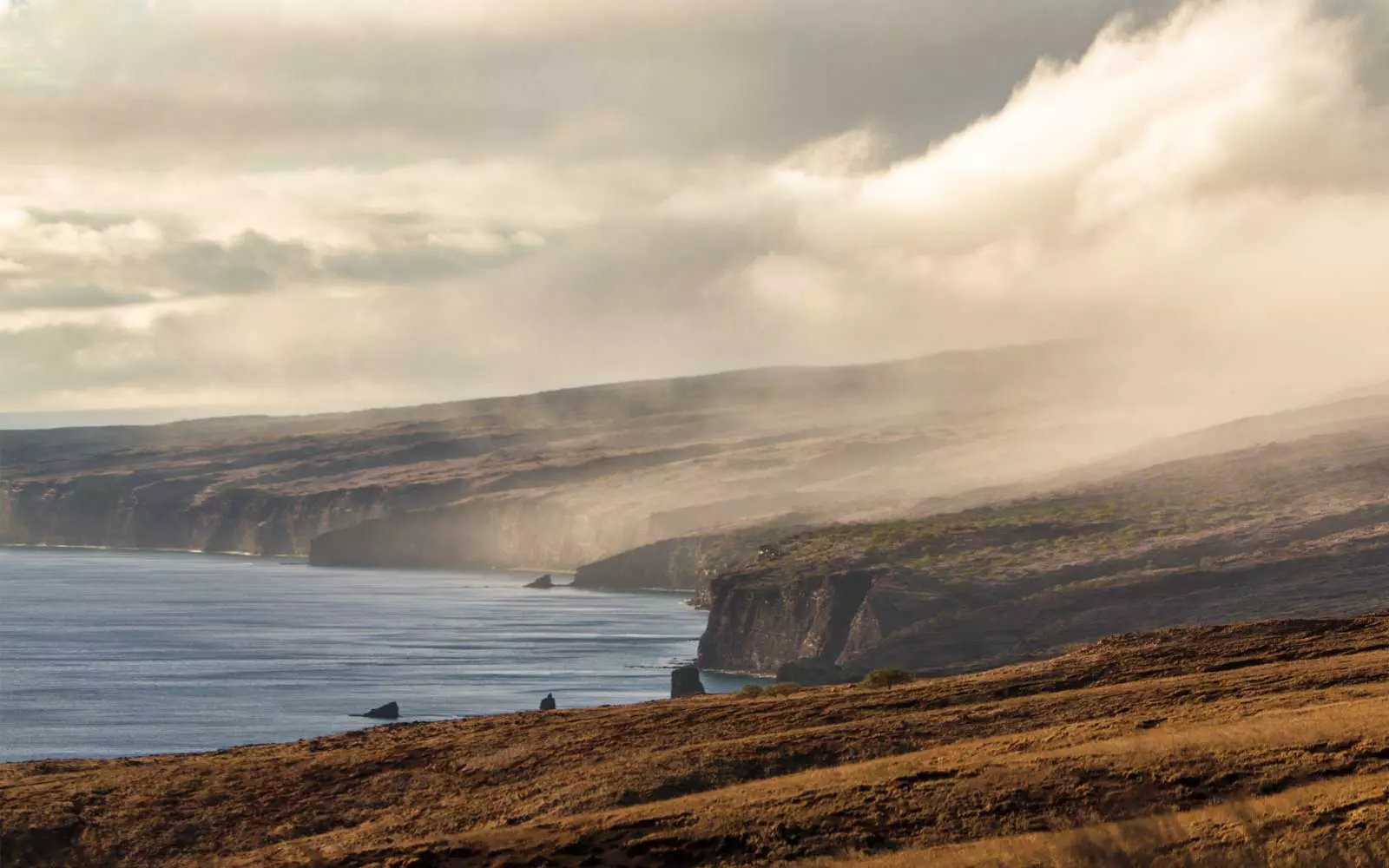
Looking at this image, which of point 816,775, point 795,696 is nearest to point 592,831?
point 816,775

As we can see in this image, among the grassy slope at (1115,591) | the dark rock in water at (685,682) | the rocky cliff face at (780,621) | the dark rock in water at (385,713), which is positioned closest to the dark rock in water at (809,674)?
the grassy slope at (1115,591)

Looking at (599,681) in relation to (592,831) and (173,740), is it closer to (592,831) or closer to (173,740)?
(173,740)

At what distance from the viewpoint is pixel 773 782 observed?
33906 mm

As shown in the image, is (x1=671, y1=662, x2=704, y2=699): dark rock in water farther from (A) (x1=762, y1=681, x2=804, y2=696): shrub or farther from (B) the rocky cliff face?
(A) (x1=762, y1=681, x2=804, y2=696): shrub

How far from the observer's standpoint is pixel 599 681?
16388 centimetres

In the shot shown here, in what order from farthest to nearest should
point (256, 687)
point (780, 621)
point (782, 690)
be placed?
point (780, 621)
point (256, 687)
point (782, 690)

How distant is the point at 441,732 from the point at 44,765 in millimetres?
9661

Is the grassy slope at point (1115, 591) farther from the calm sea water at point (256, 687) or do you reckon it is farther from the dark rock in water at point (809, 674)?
the calm sea water at point (256, 687)

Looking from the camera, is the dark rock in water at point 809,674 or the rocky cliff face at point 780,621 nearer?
the dark rock in water at point 809,674

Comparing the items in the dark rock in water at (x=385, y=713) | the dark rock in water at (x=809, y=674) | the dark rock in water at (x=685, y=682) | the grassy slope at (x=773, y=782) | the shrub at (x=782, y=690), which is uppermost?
the grassy slope at (x=773, y=782)

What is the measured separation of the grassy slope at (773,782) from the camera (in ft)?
97.1

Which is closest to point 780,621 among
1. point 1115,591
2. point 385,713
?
point 1115,591

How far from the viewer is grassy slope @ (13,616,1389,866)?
29.6 meters

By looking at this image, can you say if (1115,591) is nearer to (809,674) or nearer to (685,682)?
(809,674)
